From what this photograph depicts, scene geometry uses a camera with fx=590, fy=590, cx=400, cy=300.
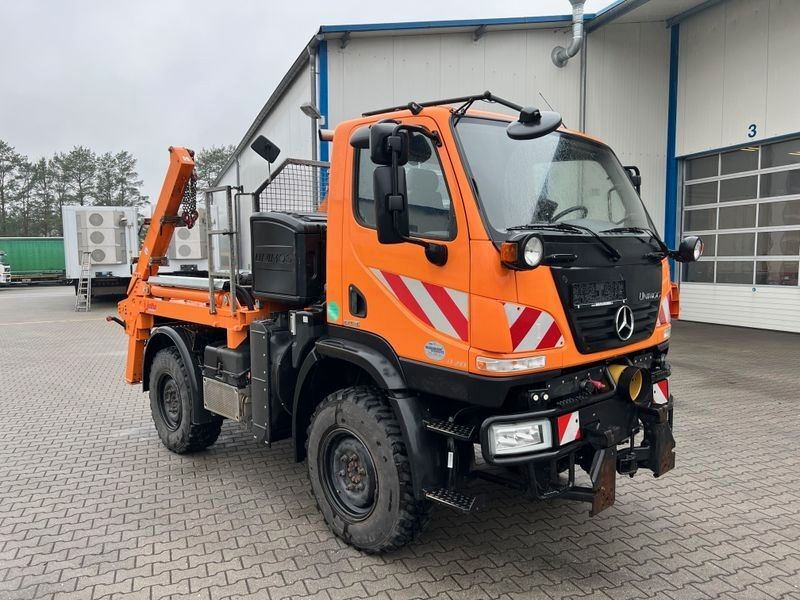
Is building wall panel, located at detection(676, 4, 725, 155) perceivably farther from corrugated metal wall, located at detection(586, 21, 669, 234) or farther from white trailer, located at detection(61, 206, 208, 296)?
white trailer, located at detection(61, 206, 208, 296)

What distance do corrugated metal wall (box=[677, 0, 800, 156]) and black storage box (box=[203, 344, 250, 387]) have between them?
1207 centimetres

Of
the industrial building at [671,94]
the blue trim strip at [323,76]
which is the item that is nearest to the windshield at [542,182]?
the industrial building at [671,94]

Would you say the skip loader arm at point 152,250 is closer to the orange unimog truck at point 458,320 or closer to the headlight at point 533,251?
the orange unimog truck at point 458,320

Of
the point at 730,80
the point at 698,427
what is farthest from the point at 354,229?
the point at 730,80

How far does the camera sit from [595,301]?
9.82 feet

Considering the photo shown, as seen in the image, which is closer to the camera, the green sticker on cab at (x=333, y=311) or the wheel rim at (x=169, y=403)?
the green sticker on cab at (x=333, y=311)

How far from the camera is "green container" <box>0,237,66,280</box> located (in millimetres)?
31975

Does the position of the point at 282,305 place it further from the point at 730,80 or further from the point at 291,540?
the point at 730,80

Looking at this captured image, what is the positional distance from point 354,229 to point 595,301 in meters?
1.37

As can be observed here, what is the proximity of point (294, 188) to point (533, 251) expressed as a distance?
2.65 m

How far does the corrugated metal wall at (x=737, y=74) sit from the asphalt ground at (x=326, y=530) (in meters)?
8.52

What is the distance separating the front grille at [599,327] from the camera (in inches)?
115

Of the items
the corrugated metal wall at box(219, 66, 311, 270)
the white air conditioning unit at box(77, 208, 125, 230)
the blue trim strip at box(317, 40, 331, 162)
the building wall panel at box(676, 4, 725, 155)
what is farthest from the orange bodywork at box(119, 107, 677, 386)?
the white air conditioning unit at box(77, 208, 125, 230)

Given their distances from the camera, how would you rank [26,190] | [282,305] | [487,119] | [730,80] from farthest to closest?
[26,190]
[730,80]
[282,305]
[487,119]
